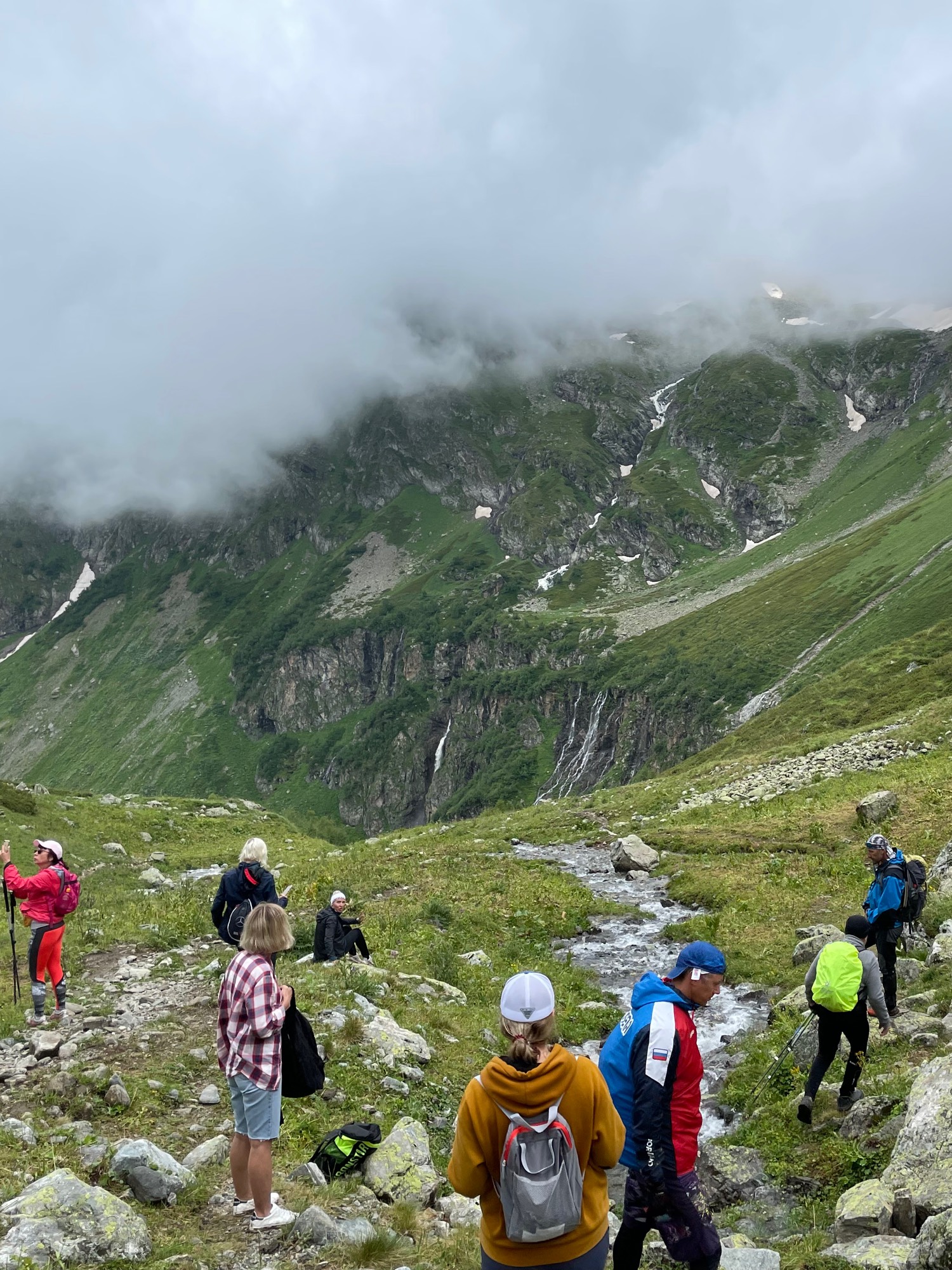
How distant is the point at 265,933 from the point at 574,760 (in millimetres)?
166728

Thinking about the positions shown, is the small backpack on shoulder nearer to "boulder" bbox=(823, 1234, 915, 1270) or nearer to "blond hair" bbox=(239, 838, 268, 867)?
"blond hair" bbox=(239, 838, 268, 867)

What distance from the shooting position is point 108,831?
39.6 meters

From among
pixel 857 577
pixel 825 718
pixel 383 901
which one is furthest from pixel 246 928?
pixel 857 577

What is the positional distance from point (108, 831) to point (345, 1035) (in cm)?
3153

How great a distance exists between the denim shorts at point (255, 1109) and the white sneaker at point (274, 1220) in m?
0.64

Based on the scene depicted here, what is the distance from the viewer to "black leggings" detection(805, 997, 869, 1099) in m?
11.1

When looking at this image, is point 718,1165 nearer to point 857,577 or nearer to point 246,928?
point 246,928

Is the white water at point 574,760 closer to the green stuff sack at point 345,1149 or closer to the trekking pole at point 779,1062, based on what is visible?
the trekking pole at point 779,1062

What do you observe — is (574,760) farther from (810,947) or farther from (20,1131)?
(20,1131)

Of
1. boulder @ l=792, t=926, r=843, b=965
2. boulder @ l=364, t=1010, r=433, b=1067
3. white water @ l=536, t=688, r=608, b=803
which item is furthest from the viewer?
white water @ l=536, t=688, r=608, b=803

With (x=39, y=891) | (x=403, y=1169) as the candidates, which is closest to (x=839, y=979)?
(x=403, y=1169)

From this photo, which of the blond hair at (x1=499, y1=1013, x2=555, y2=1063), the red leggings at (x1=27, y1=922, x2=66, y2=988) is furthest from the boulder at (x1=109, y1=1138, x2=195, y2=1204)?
the red leggings at (x1=27, y1=922, x2=66, y2=988)

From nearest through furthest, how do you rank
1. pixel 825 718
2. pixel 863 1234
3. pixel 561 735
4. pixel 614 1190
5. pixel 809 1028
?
pixel 863 1234 < pixel 614 1190 < pixel 809 1028 < pixel 825 718 < pixel 561 735

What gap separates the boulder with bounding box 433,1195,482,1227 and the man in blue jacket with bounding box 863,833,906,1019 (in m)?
8.71
